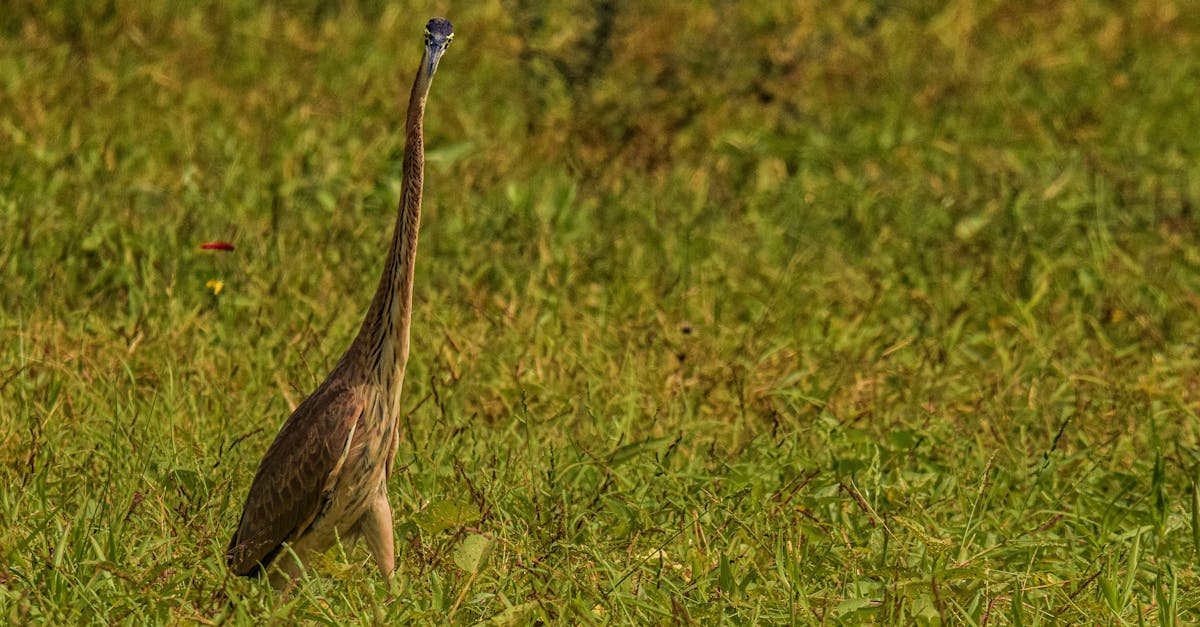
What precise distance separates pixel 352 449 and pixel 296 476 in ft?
0.48

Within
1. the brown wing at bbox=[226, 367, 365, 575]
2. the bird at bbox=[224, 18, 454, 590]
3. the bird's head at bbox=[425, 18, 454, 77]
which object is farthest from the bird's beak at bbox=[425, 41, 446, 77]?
the brown wing at bbox=[226, 367, 365, 575]

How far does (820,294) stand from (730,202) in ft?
3.15

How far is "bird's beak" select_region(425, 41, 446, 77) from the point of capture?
3.48m

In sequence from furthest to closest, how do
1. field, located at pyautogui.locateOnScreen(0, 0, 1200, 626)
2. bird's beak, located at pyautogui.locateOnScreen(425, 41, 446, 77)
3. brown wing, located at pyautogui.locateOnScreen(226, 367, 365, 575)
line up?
field, located at pyautogui.locateOnScreen(0, 0, 1200, 626)
brown wing, located at pyautogui.locateOnScreen(226, 367, 365, 575)
bird's beak, located at pyautogui.locateOnScreen(425, 41, 446, 77)

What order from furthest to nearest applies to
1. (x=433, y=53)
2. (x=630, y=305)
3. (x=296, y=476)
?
1. (x=630, y=305)
2. (x=296, y=476)
3. (x=433, y=53)

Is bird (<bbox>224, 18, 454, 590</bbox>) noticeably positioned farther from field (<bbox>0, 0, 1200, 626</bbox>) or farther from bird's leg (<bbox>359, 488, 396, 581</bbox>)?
field (<bbox>0, 0, 1200, 626</bbox>)

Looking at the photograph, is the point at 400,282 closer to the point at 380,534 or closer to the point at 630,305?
the point at 380,534

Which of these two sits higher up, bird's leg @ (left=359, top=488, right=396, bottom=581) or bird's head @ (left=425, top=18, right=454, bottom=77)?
bird's head @ (left=425, top=18, right=454, bottom=77)

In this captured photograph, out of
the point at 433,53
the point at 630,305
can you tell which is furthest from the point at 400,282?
the point at 630,305

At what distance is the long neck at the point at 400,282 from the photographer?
3.60 m

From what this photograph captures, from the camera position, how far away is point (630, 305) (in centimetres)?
581

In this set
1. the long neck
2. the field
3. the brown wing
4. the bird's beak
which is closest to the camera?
the bird's beak

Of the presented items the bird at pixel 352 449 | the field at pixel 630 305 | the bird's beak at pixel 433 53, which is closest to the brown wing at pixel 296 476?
the bird at pixel 352 449

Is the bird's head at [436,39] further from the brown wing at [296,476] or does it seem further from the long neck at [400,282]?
the brown wing at [296,476]
